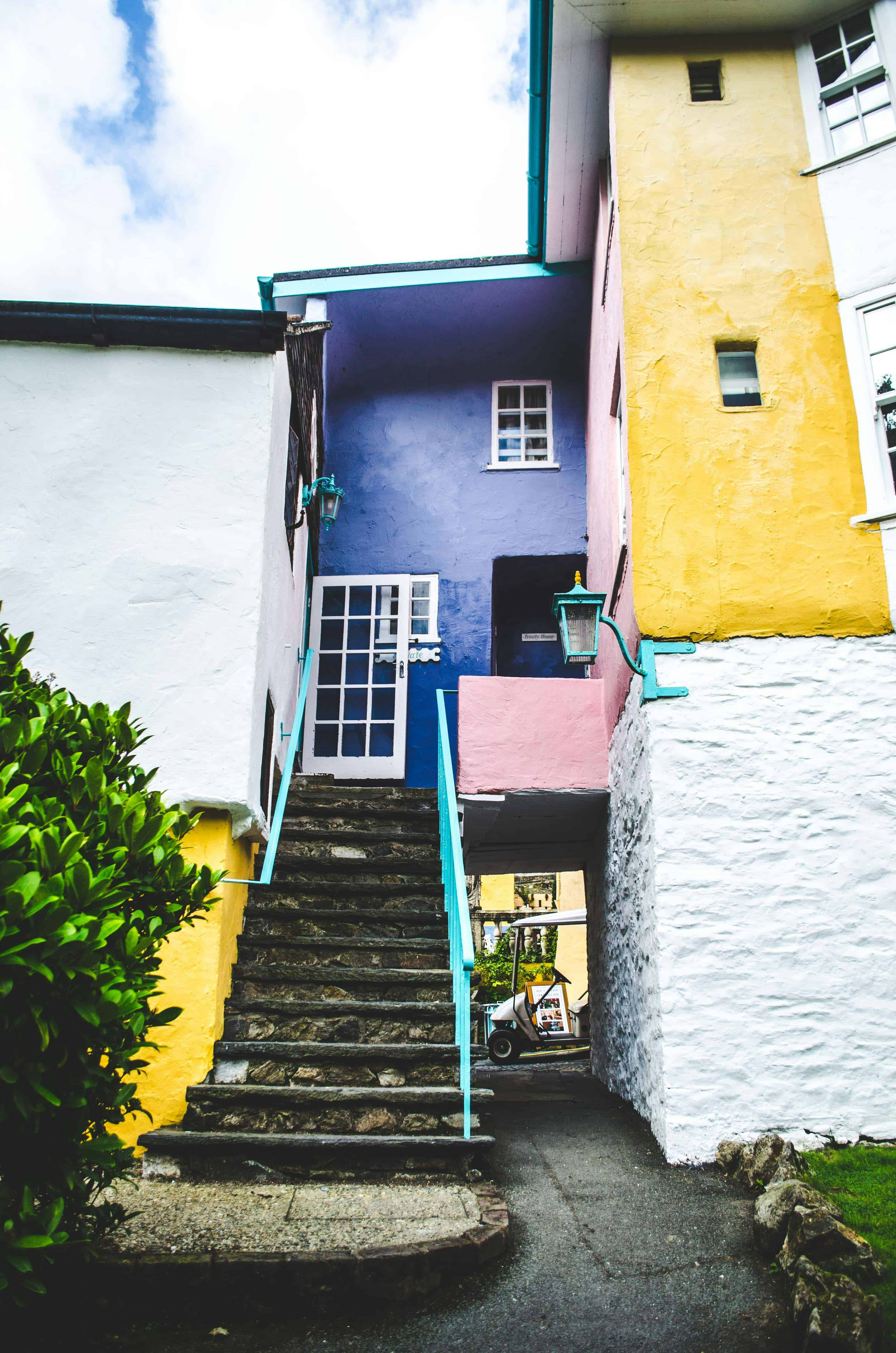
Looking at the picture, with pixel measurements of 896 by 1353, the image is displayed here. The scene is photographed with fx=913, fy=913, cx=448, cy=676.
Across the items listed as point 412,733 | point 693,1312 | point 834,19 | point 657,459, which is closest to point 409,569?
point 412,733

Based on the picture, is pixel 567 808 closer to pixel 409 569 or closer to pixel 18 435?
pixel 409 569

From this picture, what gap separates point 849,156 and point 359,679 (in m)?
6.01

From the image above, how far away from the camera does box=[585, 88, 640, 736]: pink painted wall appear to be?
6113 millimetres

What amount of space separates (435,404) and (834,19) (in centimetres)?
515

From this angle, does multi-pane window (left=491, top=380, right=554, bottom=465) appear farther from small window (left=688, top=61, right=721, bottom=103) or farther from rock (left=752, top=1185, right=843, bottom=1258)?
rock (left=752, top=1185, right=843, bottom=1258)

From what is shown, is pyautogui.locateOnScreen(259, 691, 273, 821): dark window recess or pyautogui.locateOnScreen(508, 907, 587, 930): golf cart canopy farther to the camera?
pyautogui.locateOnScreen(508, 907, 587, 930): golf cart canopy

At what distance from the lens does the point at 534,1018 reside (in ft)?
42.5

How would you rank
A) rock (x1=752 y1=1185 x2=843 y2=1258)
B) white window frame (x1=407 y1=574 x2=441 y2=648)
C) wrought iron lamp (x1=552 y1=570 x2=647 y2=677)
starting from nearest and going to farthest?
rock (x1=752 y1=1185 x2=843 y2=1258)
wrought iron lamp (x1=552 y1=570 x2=647 y2=677)
white window frame (x1=407 y1=574 x2=441 y2=648)

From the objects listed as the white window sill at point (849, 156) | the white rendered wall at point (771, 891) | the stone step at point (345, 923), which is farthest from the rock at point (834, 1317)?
the white window sill at point (849, 156)

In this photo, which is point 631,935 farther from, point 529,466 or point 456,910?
point 529,466

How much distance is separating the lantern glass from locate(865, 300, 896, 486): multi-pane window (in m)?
2.11

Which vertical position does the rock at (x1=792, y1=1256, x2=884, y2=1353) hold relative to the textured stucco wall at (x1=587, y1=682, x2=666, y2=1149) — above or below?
below

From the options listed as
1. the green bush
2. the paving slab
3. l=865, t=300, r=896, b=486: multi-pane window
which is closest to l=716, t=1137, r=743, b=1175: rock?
the paving slab

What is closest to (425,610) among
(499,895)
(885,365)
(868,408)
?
(868,408)
